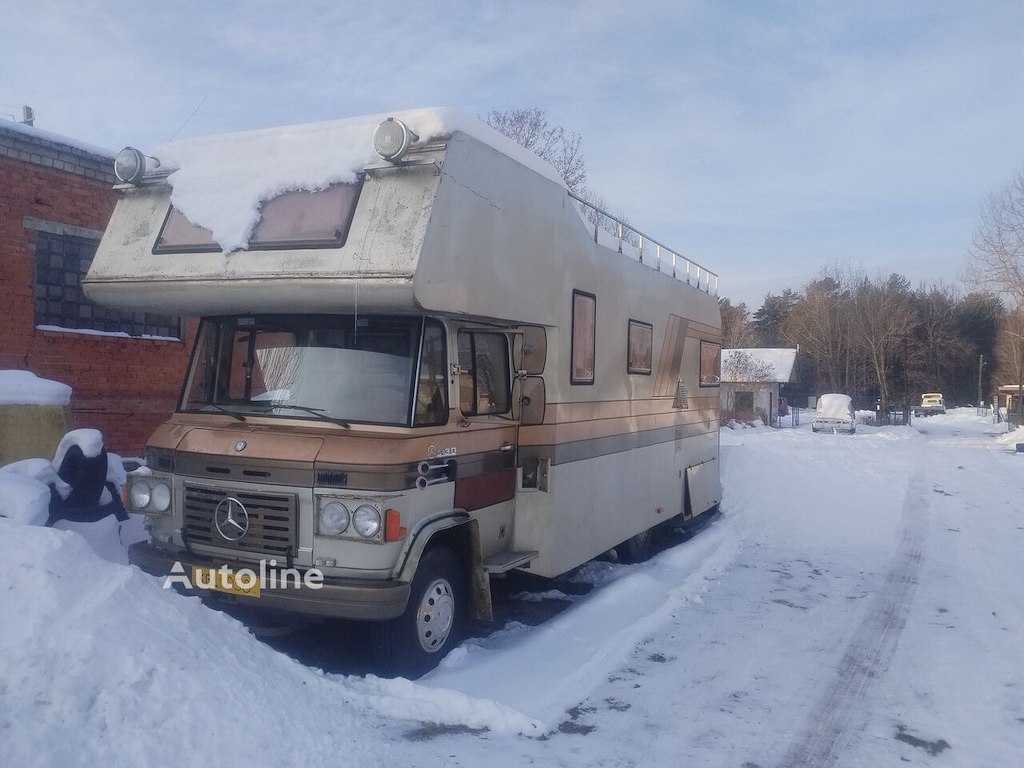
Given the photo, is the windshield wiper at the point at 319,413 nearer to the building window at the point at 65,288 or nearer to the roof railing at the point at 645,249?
the roof railing at the point at 645,249

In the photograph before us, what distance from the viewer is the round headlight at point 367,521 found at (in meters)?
5.29

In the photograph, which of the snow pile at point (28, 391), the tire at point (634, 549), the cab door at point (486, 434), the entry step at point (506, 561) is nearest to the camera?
the cab door at point (486, 434)

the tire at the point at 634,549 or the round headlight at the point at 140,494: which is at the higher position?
the round headlight at the point at 140,494

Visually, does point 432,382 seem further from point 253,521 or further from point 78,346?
point 78,346

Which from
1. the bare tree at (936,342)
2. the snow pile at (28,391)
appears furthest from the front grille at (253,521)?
the bare tree at (936,342)

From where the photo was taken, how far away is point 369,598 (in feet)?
17.1

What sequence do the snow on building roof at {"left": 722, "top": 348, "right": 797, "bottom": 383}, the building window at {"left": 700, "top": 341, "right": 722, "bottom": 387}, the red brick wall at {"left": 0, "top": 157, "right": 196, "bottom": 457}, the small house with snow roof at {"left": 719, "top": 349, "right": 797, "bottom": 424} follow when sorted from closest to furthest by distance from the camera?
1. the red brick wall at {"left": 0, "top": 157, "right": 196, "bottom": 457}
2. the building window at {"left": 700, "top": 341, "right": 722, "bottom": 387}
3. the small house with snow roof at {"left": 719, "top": 349, "right": 797, "bottom": 424}
4. the snow on building roof at {"left": 722, "top": 348, "right": 797, "bottom": 383}

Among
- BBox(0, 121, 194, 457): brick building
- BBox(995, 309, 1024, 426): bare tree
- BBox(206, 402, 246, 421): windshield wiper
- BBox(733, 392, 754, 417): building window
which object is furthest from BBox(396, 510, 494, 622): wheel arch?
BBox(733, 392, 754, 417): building window

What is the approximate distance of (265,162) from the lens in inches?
243

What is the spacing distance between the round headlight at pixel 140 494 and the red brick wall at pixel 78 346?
5698mm

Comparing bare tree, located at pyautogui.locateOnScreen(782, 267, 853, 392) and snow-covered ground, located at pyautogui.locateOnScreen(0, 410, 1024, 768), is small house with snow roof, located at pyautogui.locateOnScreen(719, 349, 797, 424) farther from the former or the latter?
snow-covered ground, located at pyautogui.locateOnScreen(0, 410, 1024, 768)

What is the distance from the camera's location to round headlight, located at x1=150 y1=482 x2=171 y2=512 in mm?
5887

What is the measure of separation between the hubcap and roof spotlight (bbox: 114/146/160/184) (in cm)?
376

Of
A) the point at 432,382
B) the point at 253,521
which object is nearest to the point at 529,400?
the point at 432,382
